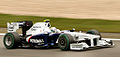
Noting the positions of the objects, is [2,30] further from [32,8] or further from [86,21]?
[32,8]

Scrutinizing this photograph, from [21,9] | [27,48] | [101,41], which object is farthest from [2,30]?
[21,9]

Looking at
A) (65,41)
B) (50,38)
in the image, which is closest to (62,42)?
(65,41)

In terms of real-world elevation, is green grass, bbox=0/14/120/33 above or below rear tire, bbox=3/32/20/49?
above

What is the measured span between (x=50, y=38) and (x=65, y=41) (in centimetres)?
107

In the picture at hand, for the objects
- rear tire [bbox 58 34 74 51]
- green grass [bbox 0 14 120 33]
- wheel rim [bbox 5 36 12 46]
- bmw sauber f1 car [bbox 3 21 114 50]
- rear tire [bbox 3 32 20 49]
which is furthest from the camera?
green grass [bbox 0 14 120 33]

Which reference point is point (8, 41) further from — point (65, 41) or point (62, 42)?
point (65, 41)

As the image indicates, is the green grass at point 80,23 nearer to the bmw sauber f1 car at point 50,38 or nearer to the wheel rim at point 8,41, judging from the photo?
the bmw sauber f1 car at point 50,38

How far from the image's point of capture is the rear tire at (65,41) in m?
11.9

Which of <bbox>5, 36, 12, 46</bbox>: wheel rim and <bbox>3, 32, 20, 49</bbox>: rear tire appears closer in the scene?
<bbox>3, 32, 20, 49</bbox>: rear tire

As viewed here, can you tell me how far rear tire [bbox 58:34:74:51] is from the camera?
11.9m

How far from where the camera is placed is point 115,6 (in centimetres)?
3728

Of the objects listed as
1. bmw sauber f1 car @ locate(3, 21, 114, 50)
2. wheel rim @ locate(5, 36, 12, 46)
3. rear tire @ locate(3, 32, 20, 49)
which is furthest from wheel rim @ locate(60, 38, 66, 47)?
wheel rim @ locate(5, 36, 12, 46)

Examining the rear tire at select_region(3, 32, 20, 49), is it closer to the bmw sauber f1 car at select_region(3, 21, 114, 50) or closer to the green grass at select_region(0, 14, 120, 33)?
the bmw sauber f1 car at select_region(3, 21, 114, 50)

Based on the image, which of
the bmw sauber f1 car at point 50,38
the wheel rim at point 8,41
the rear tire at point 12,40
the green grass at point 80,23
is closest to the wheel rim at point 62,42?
the bmw sauber f1 car at point 50,38
